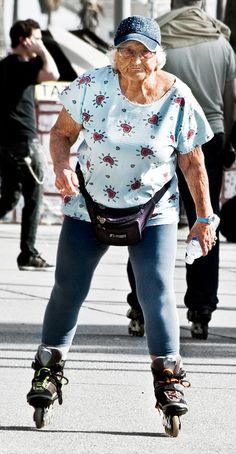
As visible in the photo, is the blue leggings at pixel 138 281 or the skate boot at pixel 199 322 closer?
the blue leggings at pixel 138 281

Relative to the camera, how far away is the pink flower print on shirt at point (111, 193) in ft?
20.0

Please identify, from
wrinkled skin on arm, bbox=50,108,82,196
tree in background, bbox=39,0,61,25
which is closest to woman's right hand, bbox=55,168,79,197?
wrinkled skin on arm, bbox=50,108,82,196

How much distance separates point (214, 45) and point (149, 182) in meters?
2.93

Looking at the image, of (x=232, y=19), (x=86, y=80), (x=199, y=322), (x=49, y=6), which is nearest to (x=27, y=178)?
(x=199, y=322)

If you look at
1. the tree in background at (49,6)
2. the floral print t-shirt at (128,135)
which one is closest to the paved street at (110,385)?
the floral print t-shirt at (128,135)

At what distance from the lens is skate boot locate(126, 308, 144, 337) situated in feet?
28.7

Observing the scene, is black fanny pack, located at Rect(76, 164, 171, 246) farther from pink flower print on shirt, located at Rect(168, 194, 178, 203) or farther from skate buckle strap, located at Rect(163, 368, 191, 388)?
skate buckle strap, located at Rect(163, 368, 191, 388)

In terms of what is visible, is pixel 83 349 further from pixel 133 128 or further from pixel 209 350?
pixel 133 128

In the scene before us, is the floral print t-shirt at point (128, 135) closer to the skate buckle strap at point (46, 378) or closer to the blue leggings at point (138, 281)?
the blue leggings at point (138, 281)

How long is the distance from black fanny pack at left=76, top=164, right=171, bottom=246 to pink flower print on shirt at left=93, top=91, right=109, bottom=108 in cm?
39

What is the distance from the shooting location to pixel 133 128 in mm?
6004

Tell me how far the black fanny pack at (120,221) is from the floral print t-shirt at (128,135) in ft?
0.08

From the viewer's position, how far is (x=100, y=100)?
19.9ft

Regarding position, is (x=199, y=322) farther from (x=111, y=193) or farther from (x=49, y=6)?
(x=49, y=6)
